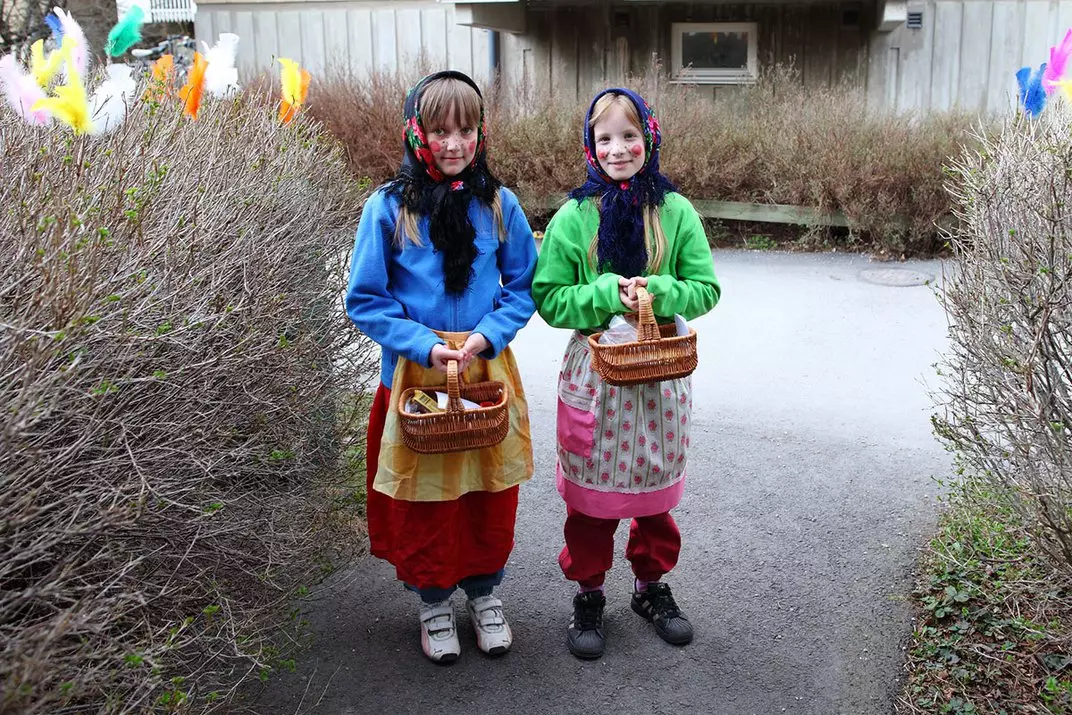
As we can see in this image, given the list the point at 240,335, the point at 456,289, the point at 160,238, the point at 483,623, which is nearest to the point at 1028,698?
the point at 483,623

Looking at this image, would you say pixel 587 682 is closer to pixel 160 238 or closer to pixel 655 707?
pixel 655 707

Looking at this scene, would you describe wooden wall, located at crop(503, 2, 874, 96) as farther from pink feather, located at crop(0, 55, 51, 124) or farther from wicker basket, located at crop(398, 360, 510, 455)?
wicker basket, located at crop(398, 360, 510, 455)

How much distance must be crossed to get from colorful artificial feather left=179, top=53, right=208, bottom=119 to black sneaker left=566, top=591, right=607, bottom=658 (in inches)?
109

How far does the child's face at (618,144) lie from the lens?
2996 millimetres

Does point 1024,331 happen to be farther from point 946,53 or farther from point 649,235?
point 946,53

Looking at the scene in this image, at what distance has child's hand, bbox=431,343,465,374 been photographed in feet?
9.44

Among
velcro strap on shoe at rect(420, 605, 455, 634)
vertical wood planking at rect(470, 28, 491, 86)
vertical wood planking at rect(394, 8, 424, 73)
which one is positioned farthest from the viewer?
vertical wood planking at rect(394, 8, 424, 73)

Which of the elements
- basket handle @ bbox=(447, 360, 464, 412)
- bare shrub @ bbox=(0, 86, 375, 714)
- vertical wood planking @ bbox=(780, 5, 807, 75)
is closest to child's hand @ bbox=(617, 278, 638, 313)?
basket handle @ bbox=(447, 360, 464, 412)

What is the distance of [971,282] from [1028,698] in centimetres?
136

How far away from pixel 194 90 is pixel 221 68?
41cm

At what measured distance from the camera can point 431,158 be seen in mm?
2977

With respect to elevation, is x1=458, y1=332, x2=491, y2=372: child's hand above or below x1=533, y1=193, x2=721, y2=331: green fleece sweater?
below

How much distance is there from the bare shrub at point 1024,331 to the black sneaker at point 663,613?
1.03 m

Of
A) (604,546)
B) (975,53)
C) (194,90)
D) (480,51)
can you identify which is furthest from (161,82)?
(975,53)
